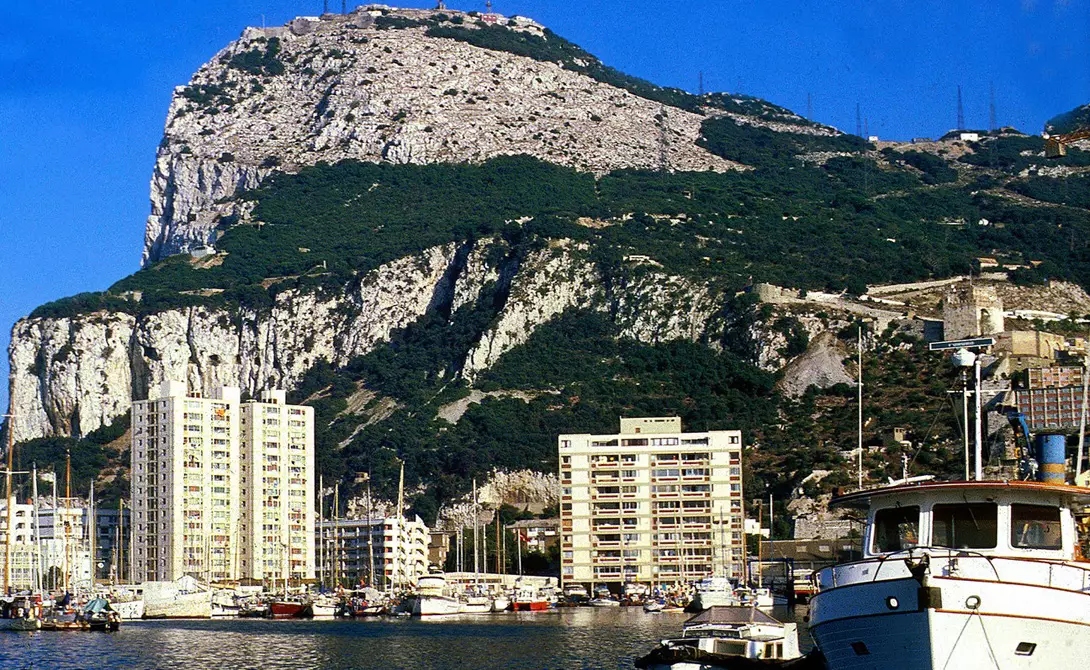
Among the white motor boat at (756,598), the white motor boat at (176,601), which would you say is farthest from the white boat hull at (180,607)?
the white motor boat at (756,598)

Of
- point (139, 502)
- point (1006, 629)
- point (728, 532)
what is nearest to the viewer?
point (1006, 629)

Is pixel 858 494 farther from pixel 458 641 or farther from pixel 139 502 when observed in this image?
pixel 139 502

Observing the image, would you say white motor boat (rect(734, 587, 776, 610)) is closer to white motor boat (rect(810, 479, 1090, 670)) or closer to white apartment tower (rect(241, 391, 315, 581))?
white motor boat (rect(810, 479, 1090, 670))

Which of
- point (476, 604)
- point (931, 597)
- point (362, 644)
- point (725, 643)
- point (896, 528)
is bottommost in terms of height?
point (476, 604)

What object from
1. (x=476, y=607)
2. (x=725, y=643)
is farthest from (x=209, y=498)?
(x=725, y=643)

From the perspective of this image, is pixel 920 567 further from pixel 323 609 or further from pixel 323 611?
pixel 323 609

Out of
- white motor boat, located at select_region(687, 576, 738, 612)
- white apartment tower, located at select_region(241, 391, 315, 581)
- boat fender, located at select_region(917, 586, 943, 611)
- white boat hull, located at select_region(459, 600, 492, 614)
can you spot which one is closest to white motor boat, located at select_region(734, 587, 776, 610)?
white motor boat, located at select_region(687, 576, 738, 612)

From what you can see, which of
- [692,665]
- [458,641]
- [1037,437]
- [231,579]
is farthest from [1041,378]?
[1037,437]
